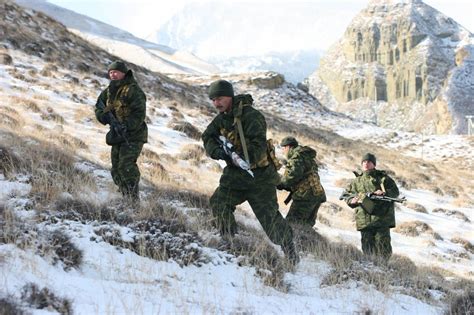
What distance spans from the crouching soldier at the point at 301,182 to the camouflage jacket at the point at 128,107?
2.08m

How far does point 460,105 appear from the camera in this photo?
126625mm

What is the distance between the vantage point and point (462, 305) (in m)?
4.22

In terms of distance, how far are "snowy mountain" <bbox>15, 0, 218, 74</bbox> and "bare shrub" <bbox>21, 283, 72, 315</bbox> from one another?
1659 inches

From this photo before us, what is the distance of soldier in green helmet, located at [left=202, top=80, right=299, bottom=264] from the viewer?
182 inches

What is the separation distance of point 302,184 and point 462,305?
3105mm

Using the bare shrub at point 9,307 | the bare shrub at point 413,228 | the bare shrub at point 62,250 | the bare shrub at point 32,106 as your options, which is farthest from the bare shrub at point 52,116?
the bare shrub at point 9,307

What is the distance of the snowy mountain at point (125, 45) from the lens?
47125 millimetres

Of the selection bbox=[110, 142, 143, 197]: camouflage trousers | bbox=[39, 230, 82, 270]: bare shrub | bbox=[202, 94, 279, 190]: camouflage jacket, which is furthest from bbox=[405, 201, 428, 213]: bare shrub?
bbox=[39, 230, 82, 270]: bare shrub

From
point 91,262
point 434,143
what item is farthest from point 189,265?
point 434,143

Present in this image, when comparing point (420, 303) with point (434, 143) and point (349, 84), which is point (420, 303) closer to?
point (434, 143)

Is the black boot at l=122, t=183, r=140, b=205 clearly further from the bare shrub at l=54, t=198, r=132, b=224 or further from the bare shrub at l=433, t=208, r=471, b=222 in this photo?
the bare shrub at l=433, t=208, r=471, b=222

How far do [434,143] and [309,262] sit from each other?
2703cm

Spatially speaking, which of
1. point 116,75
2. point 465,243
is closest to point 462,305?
point 116,75

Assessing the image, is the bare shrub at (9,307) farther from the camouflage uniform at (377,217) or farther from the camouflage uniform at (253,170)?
the camouflage uniform at (377,217)
